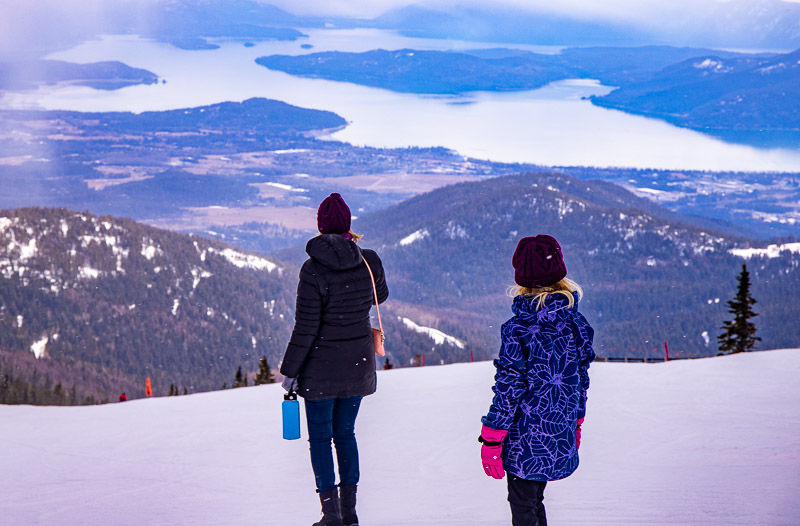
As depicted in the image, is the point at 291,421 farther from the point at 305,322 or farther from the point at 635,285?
the point at 635,285

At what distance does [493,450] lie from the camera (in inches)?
180

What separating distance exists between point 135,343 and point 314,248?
396 ft

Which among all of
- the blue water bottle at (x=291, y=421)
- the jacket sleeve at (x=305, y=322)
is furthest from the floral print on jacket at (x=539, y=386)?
the blue water bottle at (x=291, y=421)

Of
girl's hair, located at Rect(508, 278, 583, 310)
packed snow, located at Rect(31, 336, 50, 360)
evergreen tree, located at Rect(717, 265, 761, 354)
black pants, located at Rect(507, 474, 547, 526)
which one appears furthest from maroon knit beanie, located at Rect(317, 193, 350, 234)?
packed snow, located at Rect(31, 336, 50, 360)

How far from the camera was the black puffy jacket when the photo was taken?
17.3 feet

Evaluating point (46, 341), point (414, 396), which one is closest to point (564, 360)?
point (414, 396)

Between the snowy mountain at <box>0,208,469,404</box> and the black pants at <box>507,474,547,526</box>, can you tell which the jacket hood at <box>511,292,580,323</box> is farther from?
the snowy mountain at <box>0,208,469,404</box>

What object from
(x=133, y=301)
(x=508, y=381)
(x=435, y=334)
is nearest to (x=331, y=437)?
(x=508, y=381)

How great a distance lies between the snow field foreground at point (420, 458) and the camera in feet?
22.2

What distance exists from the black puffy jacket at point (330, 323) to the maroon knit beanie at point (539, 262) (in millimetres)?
1212

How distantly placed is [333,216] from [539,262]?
4.93 ft

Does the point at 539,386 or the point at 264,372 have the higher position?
the point at 539,386

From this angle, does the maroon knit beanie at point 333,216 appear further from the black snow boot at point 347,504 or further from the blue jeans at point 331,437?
the black snow boot at point 347,504

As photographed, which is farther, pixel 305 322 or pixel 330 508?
pixel 330 508
